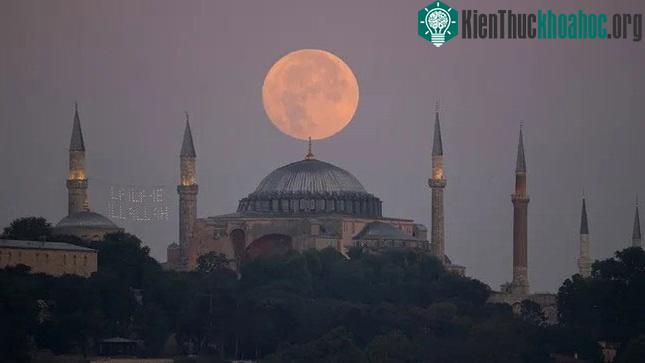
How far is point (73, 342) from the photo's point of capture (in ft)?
347


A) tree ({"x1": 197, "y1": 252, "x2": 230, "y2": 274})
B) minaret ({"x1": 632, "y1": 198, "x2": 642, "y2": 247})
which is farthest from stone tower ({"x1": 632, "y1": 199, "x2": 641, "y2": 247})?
tree ({"x1": 197, "y1": 252, "x2": 230, "y2": 274})

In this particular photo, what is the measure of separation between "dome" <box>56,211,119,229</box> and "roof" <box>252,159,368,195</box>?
35.1ft

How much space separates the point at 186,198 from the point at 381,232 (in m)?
8.85

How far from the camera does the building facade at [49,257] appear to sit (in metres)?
112

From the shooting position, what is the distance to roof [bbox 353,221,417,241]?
438 ft

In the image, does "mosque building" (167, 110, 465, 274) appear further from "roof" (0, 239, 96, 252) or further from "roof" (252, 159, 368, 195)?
"roof" (0, 239, 96, 252)

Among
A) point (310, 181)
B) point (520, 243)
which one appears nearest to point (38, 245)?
point (310, 181)

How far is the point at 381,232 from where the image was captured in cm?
13425

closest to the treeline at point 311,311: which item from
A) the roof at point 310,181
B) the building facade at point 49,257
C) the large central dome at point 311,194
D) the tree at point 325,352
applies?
the tree at point 325,352

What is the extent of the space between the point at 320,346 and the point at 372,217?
29894mm

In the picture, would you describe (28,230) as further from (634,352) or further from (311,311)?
(634,352)

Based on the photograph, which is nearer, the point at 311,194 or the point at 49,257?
the point at 49,257

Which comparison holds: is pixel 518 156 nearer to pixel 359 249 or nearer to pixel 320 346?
pixel 359 249

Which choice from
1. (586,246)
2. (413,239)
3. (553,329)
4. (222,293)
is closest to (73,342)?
(222,293)
